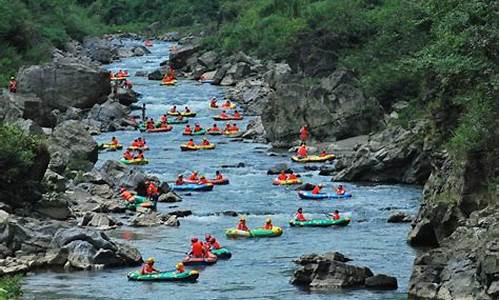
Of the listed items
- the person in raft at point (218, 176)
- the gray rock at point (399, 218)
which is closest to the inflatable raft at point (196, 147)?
the person in raft at point (218, 176)

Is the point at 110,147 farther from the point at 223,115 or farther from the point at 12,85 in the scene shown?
the point at 223,115

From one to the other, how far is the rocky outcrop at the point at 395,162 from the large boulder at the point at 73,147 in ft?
37.2

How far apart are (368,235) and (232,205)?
26.5 ft

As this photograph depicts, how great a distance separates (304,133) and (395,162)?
11798 millimetres

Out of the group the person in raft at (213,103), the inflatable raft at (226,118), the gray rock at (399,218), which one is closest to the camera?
the gray rock at (399,218)

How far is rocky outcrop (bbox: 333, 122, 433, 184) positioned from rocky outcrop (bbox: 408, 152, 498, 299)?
1013cm

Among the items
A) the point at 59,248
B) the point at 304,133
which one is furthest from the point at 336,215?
the point at 304,133

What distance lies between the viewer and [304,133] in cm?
6344

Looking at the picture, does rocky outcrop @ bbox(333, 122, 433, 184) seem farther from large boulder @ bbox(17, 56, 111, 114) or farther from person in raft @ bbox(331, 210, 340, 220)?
large boulder @ bbox(17, 56, 111, 114)

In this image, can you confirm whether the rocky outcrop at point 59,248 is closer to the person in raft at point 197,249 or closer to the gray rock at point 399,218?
the person in raft at point 197,249

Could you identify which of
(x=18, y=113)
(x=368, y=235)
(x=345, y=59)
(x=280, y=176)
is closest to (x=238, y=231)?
(x=368, y=235)

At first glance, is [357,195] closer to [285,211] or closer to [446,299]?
[285,211]

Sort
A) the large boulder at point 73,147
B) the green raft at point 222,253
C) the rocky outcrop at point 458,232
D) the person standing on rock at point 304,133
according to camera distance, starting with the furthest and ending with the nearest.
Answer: the person standing on rock at point 304,133 < the large boulder at point 73,147 < the green raft at point 222,253 < the rocky outcrop at point 458,232

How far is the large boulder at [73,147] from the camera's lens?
53.3 metres
